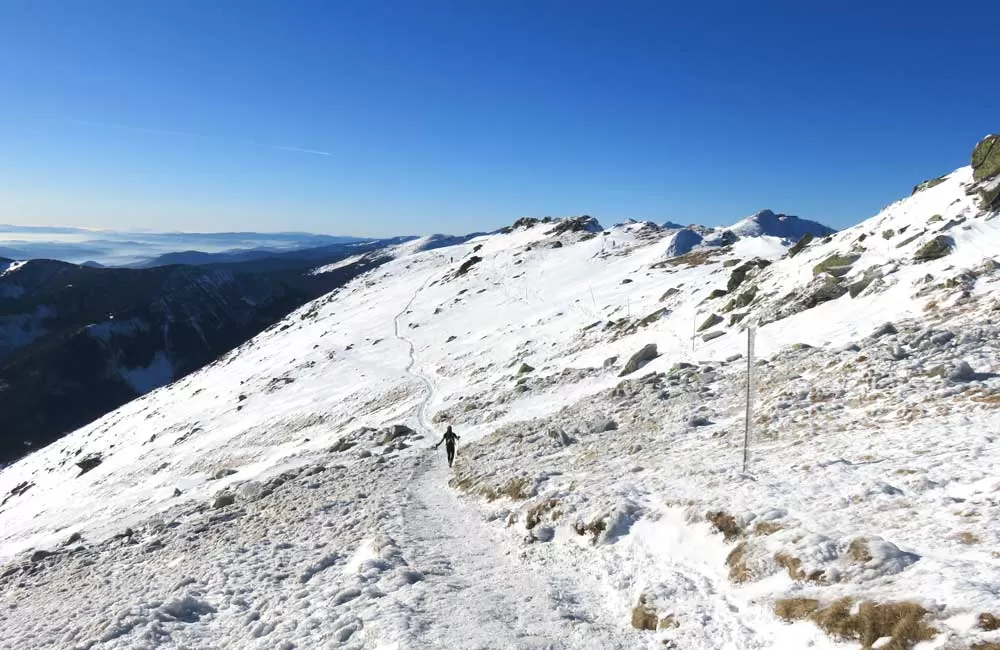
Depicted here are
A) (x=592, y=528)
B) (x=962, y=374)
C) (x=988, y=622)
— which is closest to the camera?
(x=988, y=622)

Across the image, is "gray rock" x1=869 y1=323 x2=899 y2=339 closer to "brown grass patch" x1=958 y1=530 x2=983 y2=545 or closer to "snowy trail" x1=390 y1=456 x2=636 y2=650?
"brown grass patch" x1=958 y1=530 x2=983 y2=545

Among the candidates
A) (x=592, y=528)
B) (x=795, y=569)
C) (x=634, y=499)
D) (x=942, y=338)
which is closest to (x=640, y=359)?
(x=942, y=338)

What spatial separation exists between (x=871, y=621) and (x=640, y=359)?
21.2 metres

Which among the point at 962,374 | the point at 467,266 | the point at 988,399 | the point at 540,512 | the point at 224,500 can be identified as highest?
the point at 467,266

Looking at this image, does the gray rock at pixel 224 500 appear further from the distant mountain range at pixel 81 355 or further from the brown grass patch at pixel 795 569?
the distant mountain range at pixel 81 355

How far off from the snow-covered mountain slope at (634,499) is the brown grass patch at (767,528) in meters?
0.06

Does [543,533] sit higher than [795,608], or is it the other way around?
[795,608]

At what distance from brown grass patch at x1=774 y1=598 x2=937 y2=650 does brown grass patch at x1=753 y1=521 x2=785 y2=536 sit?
6.71ft

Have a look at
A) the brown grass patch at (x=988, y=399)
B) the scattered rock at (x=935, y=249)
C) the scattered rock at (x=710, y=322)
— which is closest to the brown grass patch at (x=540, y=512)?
the brown grass patch at (x=988, y=399)

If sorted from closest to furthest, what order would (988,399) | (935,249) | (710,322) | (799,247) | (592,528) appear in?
(592,528) < (988,399) < (935,249) < (710,322) < (799,247)

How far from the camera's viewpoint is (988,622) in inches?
228

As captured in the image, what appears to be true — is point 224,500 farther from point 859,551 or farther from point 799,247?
point 799,247

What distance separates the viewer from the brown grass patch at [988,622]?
5730 millimetres

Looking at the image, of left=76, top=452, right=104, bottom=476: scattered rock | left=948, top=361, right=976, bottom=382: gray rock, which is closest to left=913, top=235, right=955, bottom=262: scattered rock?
left=948, top=361, right=976, bottom=382: gray rock
